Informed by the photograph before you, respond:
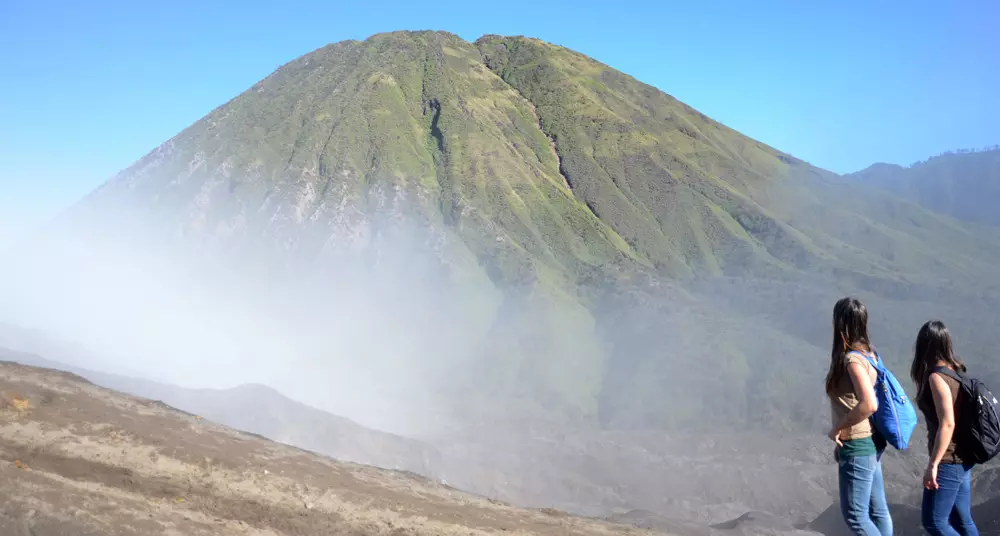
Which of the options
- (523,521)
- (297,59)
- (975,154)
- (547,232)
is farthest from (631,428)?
(975,154)

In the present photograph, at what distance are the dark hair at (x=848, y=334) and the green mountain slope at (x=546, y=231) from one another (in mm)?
36872

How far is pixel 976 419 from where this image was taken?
17.9 feet

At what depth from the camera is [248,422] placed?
87.5ft

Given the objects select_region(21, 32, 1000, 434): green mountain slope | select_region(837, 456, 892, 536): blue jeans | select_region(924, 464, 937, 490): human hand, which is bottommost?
select_region(837, 456, 892, 536): blue jeans

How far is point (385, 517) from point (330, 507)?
851 mm

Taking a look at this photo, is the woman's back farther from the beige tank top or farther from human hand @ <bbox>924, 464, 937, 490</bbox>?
the beige tank top

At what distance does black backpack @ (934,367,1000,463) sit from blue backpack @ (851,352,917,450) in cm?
49

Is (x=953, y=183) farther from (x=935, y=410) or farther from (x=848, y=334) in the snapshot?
(x=848, y=334)

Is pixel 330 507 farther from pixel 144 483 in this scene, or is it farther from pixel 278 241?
pixel 278 241

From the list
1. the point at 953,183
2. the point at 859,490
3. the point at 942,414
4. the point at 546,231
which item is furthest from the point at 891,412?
the point at 953,183

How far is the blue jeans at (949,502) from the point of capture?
5605 mm

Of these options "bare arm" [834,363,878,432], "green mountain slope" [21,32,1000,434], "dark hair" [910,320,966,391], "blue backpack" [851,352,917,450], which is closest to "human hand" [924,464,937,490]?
"blue backpack" [851,352,917,450]

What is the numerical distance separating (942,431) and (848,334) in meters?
1.02

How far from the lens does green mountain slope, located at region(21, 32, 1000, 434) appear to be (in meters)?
45.6
